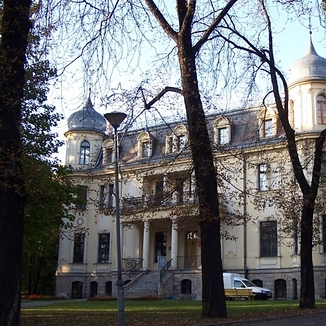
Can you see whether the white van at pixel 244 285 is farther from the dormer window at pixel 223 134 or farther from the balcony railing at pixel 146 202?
the balcony railing at pixel 146 202

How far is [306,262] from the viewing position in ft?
64.3

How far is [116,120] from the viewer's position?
13422mm

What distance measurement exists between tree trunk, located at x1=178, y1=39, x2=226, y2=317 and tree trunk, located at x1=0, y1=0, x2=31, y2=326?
5671 millimetres


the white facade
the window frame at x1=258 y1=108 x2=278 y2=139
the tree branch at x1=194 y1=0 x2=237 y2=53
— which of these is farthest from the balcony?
the white facade

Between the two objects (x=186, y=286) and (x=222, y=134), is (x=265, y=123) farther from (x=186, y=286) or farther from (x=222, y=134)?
(x=186, y=286)

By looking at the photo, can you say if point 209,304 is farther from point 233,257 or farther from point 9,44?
point 233,257

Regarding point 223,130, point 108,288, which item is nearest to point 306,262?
point 223,130

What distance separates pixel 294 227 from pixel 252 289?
547 inches

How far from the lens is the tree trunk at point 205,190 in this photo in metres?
15.2

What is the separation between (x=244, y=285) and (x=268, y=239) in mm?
4423

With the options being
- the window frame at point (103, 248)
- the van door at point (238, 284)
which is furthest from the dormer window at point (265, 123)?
the window frame at point (103, 248)

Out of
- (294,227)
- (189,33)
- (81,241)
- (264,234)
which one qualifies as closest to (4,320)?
(189,33)

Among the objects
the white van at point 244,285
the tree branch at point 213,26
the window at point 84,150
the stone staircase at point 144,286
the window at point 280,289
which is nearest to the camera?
the tree branch at point 213,26

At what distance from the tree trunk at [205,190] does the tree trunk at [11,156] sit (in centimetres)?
567
